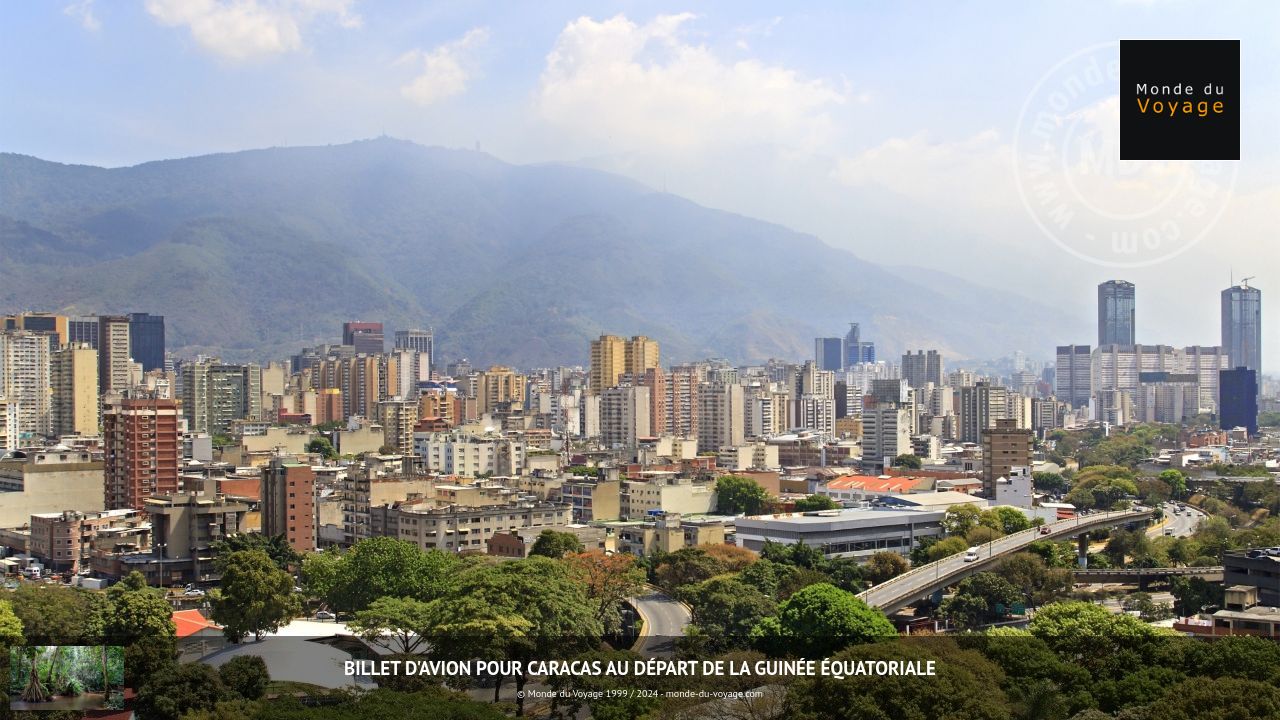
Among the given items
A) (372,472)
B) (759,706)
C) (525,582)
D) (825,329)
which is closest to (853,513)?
(372,472)

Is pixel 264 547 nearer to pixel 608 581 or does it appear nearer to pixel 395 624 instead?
pixel 608 581

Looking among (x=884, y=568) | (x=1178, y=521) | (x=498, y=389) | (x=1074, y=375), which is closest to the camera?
(x=884, y=568)

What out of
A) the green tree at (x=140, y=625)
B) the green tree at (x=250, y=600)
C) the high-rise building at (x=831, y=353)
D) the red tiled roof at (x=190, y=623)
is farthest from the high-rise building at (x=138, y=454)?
the high-rise building at (x=831, y=353)

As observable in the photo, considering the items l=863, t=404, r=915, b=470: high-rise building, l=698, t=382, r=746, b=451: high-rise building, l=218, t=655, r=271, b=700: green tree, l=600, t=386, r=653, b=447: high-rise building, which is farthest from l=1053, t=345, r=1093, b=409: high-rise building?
l=218, t=655, r=271, b=700: green tree

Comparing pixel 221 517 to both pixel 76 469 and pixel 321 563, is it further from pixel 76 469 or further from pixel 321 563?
pixel 76 469

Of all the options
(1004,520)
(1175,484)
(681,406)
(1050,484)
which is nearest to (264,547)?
(1004,520)
